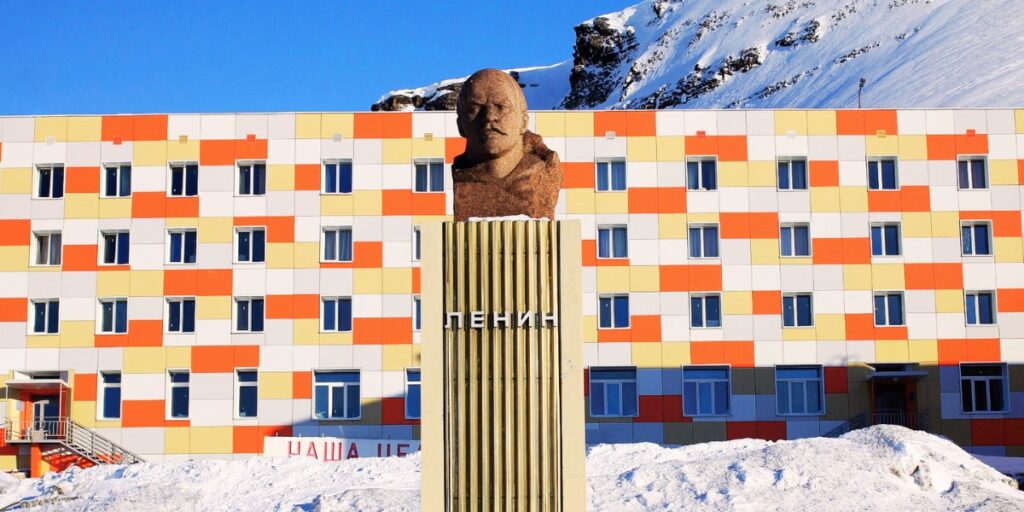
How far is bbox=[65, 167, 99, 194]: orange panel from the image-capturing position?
144 ft

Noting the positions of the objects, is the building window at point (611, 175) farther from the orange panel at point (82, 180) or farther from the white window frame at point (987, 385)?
the orange panel at point (82, 180)

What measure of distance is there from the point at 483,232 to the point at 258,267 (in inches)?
1030

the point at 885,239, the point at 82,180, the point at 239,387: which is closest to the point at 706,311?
the point at 885,239

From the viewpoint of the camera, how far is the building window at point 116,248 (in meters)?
43.8

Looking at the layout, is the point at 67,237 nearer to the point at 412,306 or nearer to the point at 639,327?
the point at 412,306

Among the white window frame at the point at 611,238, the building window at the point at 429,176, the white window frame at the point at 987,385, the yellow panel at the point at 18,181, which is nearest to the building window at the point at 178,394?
the yellow panel at the point at 18,181

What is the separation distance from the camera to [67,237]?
1729 inches

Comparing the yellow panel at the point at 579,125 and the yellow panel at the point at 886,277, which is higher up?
the yellow panel at the point at 579,125

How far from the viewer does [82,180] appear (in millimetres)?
44062

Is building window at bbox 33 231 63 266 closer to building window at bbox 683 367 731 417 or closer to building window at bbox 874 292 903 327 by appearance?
building window at bbox 683 367 731 417

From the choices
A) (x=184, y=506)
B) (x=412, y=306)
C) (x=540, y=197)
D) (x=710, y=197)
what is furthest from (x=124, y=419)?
(x=540, y=197)

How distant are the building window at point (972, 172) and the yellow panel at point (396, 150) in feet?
57.4

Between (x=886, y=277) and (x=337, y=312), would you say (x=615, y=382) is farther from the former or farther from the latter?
(x=886, y=277)

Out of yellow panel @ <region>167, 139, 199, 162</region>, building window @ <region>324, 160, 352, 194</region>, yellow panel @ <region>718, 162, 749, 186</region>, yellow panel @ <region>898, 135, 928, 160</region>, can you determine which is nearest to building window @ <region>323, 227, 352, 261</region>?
building window @ <region>324, 160, 352, 194</region>
